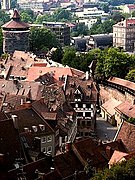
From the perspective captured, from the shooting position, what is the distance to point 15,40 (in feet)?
430

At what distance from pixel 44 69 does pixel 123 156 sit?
4865 cm

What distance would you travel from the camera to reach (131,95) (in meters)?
98.4

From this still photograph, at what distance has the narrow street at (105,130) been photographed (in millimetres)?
77025

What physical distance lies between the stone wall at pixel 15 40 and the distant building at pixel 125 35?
5376 cm

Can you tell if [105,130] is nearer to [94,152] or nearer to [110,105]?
[110,105]

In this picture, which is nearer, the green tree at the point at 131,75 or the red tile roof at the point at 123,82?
the red tile roof at the point at 123,82

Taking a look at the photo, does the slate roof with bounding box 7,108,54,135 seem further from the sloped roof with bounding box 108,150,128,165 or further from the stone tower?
the stone tower

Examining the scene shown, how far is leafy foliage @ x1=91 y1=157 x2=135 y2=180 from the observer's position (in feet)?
150

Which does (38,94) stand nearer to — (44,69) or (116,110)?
(116,110)

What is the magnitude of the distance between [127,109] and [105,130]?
4.90 metres

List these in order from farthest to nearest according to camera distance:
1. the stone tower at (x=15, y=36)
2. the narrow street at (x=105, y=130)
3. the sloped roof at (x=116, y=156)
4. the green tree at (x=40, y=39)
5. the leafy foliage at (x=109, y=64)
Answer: the green tree at (x=40, y=39) → the stone tower at (x=15, y=36) → the leafy foliage at (x=109, y=64) → the narrow street at (x=105, y=130) → the sloped roof at (x=116, y=156)

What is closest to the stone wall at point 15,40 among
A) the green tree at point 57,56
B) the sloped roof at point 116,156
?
the green tree at point 57,56

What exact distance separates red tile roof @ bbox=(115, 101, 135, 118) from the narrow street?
2.82 m

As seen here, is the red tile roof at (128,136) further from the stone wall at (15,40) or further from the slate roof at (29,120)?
the stone wall at (15,40)
